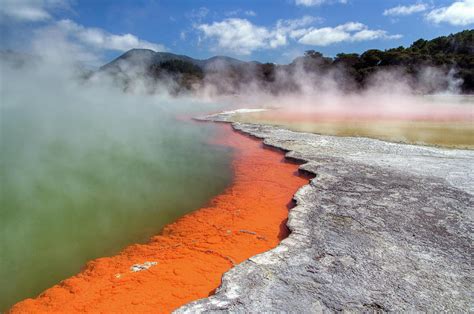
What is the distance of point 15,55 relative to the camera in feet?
70.2

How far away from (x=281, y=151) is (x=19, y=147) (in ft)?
26.3

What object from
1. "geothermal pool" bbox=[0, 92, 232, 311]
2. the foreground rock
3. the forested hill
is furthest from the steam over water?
the forested hill

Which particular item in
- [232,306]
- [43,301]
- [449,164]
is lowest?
[43,301]

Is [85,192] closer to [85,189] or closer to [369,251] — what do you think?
[85,189]

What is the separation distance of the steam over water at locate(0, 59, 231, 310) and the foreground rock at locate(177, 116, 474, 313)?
6.63ft

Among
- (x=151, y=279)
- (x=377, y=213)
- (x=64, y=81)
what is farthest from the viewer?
(x=64, y=81)

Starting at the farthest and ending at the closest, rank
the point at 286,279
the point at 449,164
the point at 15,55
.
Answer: the point at 15,55 → the point at 449,164 → the point at 286,279

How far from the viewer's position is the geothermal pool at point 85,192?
3881mm

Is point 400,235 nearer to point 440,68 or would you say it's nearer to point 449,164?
point 449,164

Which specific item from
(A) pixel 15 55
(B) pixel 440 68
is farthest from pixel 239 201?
(B) pixel 440 68

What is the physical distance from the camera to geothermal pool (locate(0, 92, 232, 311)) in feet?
12.7

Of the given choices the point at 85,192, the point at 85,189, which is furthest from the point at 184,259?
the point at 85,189

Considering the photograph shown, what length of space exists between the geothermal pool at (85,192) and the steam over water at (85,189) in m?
0.01

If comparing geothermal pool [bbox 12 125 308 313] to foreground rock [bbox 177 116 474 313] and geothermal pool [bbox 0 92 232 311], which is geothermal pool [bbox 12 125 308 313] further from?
foreground rock [bbox 177 116 474 313]
